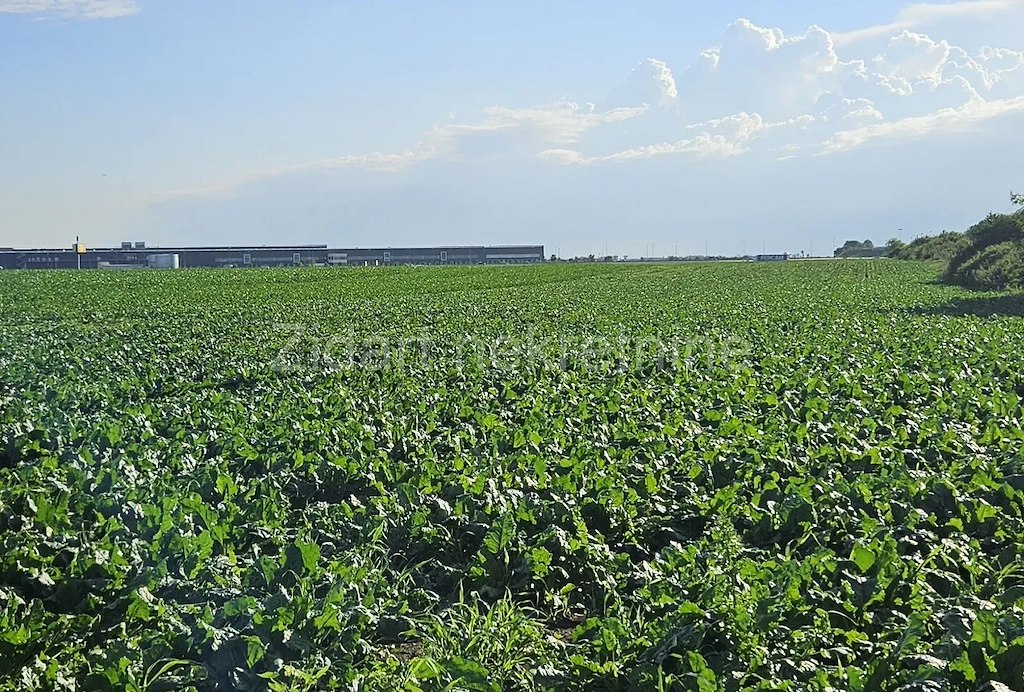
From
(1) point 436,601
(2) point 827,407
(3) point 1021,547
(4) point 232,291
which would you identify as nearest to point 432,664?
(1) point 436,601

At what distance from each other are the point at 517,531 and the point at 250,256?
117883 mm

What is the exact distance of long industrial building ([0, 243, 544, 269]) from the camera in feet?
360

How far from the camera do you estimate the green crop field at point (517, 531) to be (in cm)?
454

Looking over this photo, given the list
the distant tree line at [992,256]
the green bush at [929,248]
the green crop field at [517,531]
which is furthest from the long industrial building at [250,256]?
the green crop field at [517,531]

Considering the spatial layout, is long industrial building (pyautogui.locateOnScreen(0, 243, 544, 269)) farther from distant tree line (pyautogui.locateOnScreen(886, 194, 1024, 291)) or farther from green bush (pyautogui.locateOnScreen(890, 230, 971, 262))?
distant tree line (pyautogui.locateOnScreen(886, 194, 1024, 291))

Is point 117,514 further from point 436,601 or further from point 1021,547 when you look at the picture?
point 1021,547

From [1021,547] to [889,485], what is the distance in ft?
3.50

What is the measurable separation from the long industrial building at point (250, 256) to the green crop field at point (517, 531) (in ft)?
312

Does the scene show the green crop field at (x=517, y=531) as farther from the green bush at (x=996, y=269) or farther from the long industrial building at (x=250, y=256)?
the long industrial building at (x=250, y=256)

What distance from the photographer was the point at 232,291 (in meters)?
42.9

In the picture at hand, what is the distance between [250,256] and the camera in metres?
119

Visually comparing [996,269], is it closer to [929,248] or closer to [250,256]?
[929,248]

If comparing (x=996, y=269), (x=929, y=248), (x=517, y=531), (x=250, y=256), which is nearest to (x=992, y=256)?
(x=996, y=269)

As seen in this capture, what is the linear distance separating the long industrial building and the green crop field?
95.0 metres
